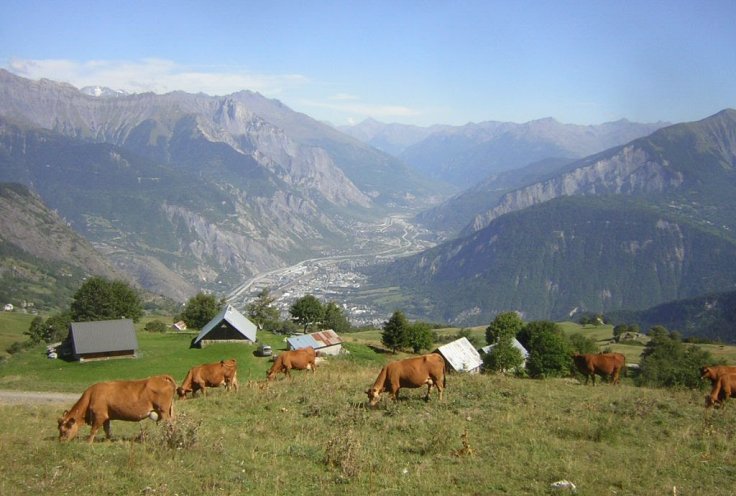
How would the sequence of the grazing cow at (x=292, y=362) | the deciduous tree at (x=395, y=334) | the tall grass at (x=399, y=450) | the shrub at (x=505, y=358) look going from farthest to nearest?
the deciduous tree at (x=395, y=334), the shrub at (x=505, y=358), the grazing cow at (x=292, y=362), the tall grass at (x=399, y=450)

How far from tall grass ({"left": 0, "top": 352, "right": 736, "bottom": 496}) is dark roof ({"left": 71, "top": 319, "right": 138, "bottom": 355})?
3737 centimetres

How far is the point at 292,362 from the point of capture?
122 feet

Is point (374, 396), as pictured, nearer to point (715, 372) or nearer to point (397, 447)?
point (397, 447)

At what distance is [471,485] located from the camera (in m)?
14.1

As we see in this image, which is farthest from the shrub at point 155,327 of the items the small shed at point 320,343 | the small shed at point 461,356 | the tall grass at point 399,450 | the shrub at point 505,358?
the tall grass at point 399,450

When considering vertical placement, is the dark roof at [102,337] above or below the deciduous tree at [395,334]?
above

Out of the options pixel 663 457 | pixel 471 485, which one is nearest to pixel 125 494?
pixel 471 485

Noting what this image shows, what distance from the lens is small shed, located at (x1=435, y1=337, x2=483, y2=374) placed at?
72438 mm

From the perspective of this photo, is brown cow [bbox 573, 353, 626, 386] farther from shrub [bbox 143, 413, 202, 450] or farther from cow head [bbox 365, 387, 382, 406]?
shrub [bbox 143, 413, 202, 450]

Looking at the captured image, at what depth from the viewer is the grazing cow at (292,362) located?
120 feet

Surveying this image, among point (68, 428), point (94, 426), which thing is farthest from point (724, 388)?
point (68, 428)

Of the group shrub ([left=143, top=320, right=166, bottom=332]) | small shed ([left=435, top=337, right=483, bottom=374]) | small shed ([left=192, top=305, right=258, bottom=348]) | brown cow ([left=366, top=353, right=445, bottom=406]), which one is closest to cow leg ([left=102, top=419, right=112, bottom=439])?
brown cow ([left=366, top=353, right=445, bottom=406])

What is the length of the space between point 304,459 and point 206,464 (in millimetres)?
2755

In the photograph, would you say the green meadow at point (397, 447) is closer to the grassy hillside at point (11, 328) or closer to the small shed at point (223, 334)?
the small shed at point (223, 334)
